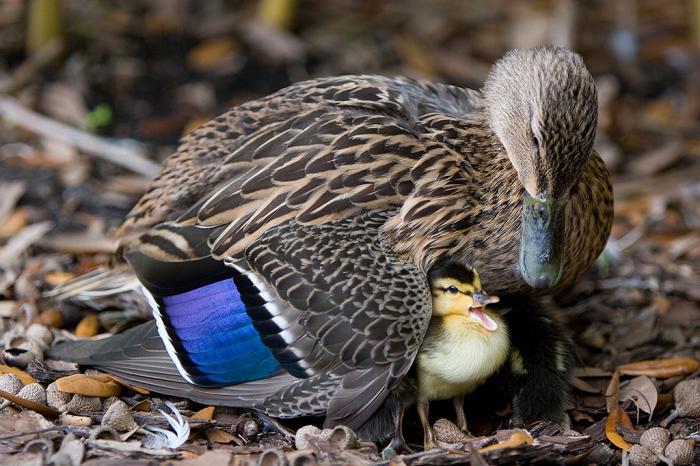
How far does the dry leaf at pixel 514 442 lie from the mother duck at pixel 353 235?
0.42 m

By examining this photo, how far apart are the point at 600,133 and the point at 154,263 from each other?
379 cm

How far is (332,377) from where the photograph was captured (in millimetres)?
3803

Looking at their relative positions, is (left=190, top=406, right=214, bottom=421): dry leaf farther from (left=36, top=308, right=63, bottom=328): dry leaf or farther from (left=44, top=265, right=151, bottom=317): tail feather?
(left=36, top=308, right=63, bottom=328): dry leaf

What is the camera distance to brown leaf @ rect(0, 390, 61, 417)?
152 inches

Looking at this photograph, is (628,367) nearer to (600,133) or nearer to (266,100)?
(266,100)

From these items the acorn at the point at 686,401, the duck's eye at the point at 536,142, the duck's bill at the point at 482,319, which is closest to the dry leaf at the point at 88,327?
the duck's bill at the point at 482,319

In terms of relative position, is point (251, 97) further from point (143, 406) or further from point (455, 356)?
point (455, 356)

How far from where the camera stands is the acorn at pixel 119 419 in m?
3.82

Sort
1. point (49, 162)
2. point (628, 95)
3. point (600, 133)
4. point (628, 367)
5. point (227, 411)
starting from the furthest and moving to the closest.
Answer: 1. point (628, 95)
2. point (600, 133)
3. point (49, 162)
4. point (628, 367)
5. point (227, 411)

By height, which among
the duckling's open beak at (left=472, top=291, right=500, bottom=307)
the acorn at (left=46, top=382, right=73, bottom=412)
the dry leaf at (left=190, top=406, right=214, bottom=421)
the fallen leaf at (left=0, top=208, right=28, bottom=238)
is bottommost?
the dry leaf at (left=190, top=406, right=214, bottom=421)

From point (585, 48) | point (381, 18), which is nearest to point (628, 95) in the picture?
point (585, 48)

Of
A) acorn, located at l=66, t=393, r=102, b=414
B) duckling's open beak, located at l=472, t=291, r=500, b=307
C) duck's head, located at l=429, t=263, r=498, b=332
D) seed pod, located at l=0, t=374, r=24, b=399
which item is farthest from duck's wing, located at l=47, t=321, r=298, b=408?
duckling's open beak, located at l=472, t=291, r=500, b=307

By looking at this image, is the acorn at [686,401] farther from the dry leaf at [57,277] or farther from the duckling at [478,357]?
the dry leaf at [57,277]

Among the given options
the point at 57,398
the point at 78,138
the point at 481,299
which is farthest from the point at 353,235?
the point at 78,138
